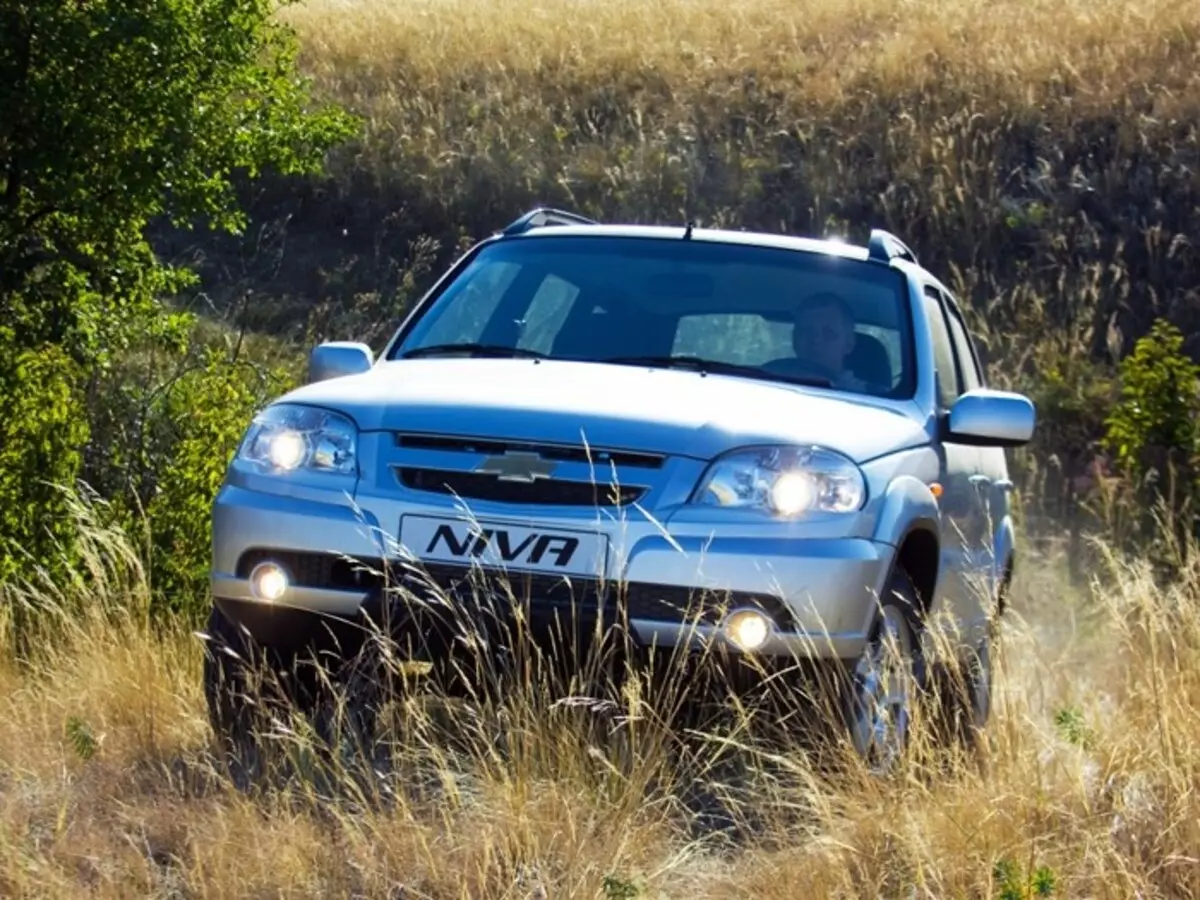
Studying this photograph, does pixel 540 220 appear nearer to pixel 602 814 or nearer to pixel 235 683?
pixel 235 683

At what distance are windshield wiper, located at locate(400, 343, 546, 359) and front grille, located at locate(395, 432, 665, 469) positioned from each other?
1.11 metres

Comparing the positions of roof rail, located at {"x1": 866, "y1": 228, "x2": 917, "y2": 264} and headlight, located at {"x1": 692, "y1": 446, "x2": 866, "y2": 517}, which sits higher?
roof rail, located at {"x1": 866, "y1": 228, "x2": 917, "y2": 264}

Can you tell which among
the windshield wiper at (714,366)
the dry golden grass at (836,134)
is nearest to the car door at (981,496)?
the windshield wiper at (714,366)

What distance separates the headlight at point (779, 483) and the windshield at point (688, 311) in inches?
39.6

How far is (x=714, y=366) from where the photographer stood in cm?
627

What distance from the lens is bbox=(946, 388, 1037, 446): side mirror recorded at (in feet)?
20.3

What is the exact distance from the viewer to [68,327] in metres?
11.0

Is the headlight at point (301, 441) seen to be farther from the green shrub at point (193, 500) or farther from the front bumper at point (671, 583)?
the green shrub at point (193, 500)

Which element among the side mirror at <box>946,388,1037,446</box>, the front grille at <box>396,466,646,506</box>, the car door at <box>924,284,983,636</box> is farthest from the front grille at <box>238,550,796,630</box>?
the side mirror at <box>946,388,1037,446</box>

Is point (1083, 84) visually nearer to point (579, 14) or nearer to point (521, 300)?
point (579, 14)

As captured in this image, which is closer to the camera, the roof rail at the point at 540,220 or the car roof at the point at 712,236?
the car roof at the point at 712,236

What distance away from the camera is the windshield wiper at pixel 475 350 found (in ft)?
21.4

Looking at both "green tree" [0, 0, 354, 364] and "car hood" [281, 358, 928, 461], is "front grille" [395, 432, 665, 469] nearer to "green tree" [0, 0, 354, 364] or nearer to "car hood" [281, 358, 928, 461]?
"car hood" [281, 358, 928, 461]

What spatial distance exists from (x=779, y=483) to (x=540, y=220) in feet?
8.30
